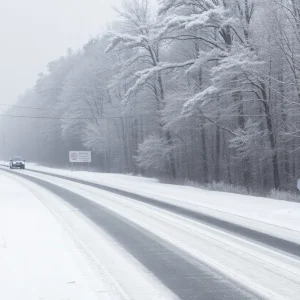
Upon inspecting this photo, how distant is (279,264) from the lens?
26.9ft

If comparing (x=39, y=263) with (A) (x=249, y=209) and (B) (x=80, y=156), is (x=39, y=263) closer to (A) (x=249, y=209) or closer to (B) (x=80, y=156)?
(A) (x=249, y=209)

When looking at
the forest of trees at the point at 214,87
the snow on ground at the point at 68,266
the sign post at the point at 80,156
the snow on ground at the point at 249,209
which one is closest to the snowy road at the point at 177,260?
the snow on ground at the point at 68,266

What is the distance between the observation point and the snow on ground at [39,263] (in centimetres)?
663

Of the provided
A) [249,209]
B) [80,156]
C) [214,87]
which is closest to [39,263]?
[249,209]

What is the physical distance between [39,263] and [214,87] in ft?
61.6

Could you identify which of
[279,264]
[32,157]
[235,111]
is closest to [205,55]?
[235,111]

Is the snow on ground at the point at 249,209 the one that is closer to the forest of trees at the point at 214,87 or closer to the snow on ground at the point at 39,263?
the snow on ground at the point at 39,263

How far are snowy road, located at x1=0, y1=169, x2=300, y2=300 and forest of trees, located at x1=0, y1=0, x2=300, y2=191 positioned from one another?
12.0 meters

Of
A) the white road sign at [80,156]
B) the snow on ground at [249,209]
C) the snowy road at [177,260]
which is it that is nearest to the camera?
the snowy road at [177,260]

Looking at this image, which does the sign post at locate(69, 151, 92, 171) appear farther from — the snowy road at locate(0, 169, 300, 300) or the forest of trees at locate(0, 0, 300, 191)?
the snowy road at locate(0, 169, 300, 300)

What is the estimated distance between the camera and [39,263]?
8414 mm

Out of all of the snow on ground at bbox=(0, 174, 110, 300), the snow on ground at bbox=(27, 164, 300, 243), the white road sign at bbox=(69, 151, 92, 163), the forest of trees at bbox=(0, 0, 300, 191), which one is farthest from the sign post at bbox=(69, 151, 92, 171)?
the snow on ground at bbox=(0, 174, 110, 300)

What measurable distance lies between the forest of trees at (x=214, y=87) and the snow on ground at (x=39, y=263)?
1361cm

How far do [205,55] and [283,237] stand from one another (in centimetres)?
1826
